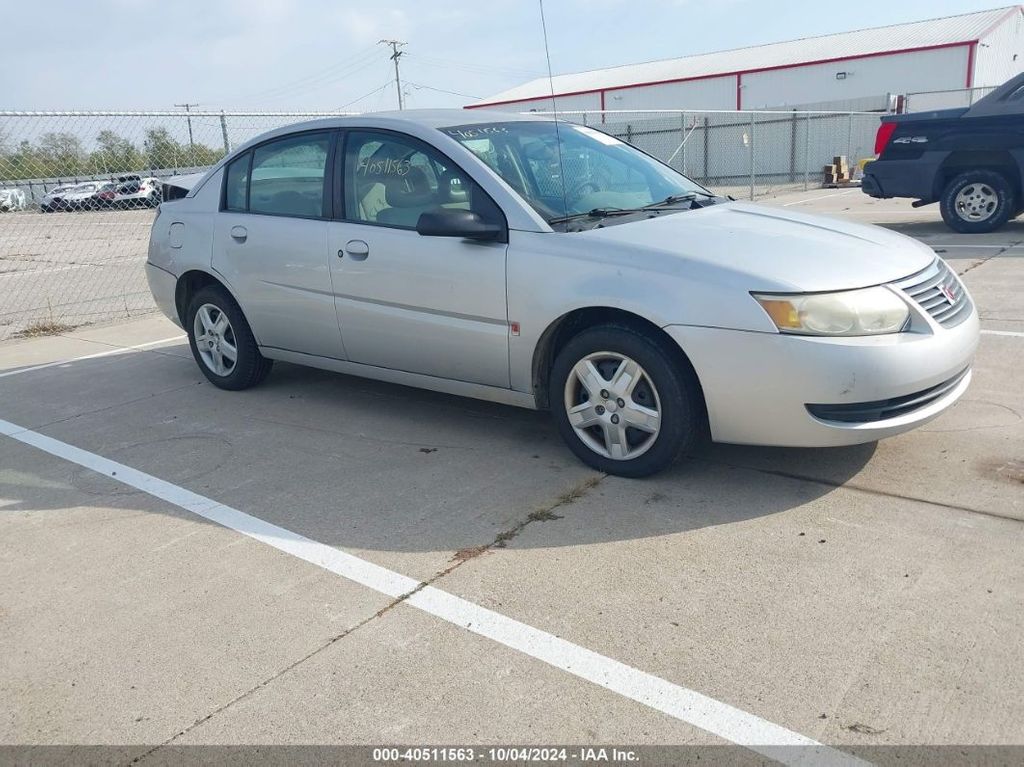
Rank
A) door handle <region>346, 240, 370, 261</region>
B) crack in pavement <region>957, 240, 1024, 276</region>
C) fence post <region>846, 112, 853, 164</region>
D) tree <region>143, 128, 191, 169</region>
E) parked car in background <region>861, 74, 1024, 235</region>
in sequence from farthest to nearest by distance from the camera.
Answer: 1. fence post <region>846, 112, 853, 164</region>
2. parked car in background <region>861, 74, 1024, 235</region>
3. tree <region>143, 128, 191, 169</region>
4. crack in pavement <region>957, 240, 1024, 276</region>
5. door handle <region>346, 240, 370, 261</region>

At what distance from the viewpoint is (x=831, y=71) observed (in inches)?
1454

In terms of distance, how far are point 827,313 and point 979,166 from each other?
28.8ft

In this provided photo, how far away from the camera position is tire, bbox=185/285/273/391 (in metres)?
5.75

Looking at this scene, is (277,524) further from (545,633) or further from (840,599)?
(840,599)

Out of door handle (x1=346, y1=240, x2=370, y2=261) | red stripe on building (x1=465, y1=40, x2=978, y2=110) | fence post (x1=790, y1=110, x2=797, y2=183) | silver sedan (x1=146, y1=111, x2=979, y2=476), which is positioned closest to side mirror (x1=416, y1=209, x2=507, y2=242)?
silver sedan (x1=146, y1=111, x2=979, y2=476)

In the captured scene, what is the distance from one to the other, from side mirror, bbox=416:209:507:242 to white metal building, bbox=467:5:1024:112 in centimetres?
2803

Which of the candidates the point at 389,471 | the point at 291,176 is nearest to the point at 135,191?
the point at 291,176

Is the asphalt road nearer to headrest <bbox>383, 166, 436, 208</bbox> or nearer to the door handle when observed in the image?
the door handle

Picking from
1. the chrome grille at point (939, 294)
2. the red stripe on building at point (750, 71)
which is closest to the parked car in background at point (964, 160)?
the chrome grille at point (939, 294)

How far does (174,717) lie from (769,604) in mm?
1926

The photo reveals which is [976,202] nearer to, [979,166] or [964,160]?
[979,166]

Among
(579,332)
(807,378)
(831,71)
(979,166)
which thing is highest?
(831,71)

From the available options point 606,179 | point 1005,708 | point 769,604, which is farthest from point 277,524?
point 1005,708

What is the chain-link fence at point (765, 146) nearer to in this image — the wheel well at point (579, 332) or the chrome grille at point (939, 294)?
the chrome grille at point (939, 294)
